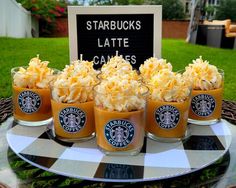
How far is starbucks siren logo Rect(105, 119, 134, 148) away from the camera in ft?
2.40

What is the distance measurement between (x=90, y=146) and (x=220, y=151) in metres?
0.32

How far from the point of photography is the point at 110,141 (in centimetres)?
75

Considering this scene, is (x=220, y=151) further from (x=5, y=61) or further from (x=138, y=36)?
(x=5, y=61)

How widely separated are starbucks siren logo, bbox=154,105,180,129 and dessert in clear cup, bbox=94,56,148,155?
0.08 metres

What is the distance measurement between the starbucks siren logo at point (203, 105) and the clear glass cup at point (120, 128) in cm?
25

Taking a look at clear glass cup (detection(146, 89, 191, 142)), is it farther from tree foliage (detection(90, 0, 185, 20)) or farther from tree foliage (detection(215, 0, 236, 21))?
tree foliage (detection(215, 0, 236, 21))

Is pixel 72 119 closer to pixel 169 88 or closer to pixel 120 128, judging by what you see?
pixel 120 128

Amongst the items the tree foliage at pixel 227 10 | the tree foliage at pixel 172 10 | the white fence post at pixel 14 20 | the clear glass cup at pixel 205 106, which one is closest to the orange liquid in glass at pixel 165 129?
the clear glass cup at pixel 205 106

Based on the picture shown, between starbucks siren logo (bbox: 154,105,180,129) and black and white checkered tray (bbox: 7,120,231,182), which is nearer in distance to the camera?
black and white checkered tray (bbox: 7,120,231,182)

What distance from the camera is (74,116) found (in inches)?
32.3

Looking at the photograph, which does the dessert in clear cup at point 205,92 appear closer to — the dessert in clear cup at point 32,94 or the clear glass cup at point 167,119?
the clear glass cup at point 167,119

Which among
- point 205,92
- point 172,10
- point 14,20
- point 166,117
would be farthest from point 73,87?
point 172,10

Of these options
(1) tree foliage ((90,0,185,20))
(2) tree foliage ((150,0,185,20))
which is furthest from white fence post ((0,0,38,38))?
(2) tree foliage ((150,0,185,20))

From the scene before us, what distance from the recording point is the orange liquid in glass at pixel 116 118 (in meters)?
0.73
